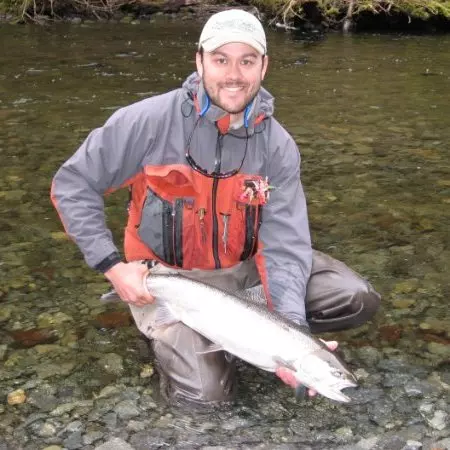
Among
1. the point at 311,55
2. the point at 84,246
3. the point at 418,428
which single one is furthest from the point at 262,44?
the point at 311,55

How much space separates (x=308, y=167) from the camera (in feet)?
30.1

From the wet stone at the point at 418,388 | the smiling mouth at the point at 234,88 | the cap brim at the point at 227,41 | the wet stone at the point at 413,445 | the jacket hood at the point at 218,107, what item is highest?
the cap brim at the point at 227,41

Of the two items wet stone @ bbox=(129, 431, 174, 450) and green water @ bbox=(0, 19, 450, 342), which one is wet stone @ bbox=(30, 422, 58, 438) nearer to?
wet stone @ bbox=(129, 431, 174, 450)

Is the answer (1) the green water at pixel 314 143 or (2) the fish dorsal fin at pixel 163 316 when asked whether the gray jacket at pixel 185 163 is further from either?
(1) the green water at pixel 314 143

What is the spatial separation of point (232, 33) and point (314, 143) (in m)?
6.12

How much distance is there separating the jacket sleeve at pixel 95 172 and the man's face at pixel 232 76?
466mm

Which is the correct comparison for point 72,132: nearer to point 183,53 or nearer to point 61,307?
point 61,307

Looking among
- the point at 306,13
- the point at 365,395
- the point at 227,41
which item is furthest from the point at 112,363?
the point at 306,13

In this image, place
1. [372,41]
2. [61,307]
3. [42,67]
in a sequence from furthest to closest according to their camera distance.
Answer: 1. [372,41]
2. [42,67]
3. [61,307]

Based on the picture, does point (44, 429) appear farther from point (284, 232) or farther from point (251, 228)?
point (284, 232)

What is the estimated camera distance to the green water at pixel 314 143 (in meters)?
6.15

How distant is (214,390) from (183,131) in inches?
64.9

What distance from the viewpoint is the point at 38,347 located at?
508cm

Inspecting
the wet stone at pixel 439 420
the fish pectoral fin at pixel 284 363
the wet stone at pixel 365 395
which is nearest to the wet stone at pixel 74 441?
the fish pectoral fin at pixel 284 363
